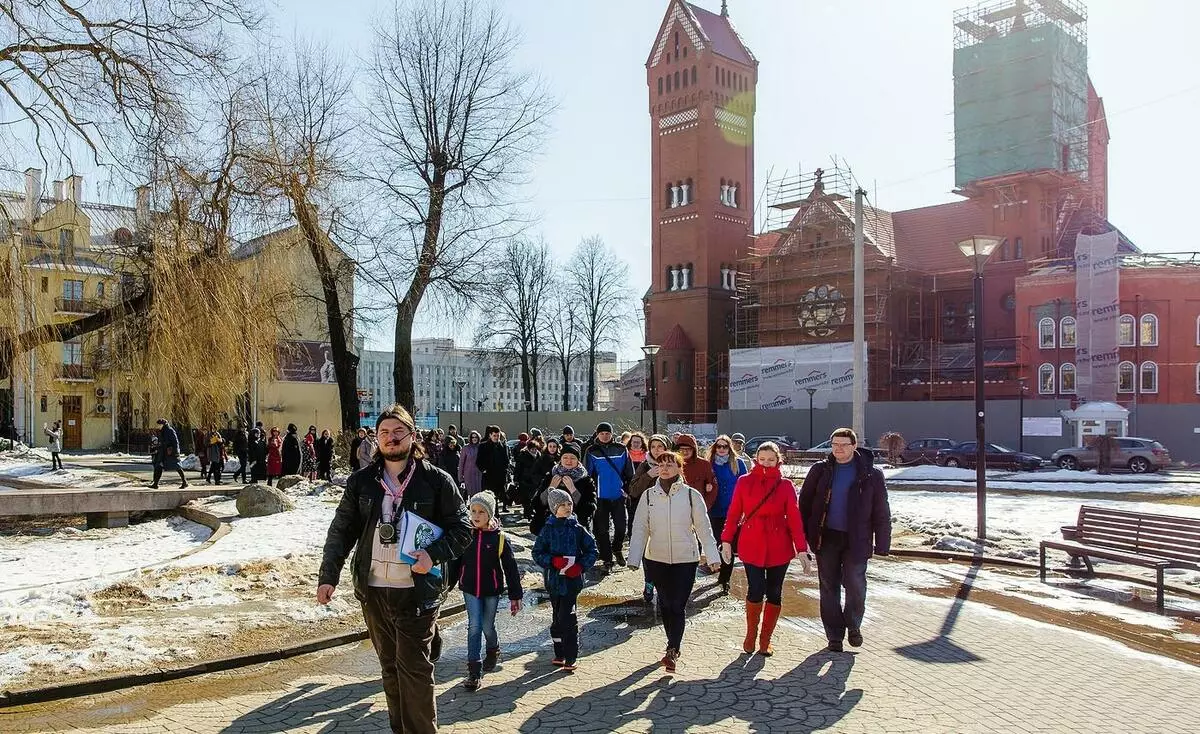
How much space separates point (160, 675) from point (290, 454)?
1688cm

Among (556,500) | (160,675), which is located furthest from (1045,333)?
(160,675)

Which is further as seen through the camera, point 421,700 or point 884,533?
point 884,533

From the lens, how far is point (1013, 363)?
47.2 m

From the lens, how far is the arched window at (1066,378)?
45.5 metres

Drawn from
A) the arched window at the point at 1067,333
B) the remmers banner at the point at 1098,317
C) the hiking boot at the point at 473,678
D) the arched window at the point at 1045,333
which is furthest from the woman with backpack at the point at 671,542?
the arched window at the point at 1045,333

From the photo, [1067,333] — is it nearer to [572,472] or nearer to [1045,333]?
[1045,333]

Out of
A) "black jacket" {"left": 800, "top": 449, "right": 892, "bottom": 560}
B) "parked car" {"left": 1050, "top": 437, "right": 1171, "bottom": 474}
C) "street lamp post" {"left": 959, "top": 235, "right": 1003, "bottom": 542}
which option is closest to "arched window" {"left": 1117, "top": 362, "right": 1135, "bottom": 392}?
"parked car" {"left": 1050, "top": 437, "right": 1171, "bottom": 474}

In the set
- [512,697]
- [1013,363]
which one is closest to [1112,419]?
[1013,363]

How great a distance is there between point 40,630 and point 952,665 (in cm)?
739

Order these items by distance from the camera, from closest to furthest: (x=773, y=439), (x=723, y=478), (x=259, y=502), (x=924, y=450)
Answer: (x=723, y=478) → (x=259, y=502) → (x=924, y=450) → (x=773, y=439)

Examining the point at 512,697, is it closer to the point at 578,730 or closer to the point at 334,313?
the point at 578,730

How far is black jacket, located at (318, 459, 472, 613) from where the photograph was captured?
15.4 ft

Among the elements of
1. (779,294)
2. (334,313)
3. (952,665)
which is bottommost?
(952,665)

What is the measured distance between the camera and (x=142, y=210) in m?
12.1
